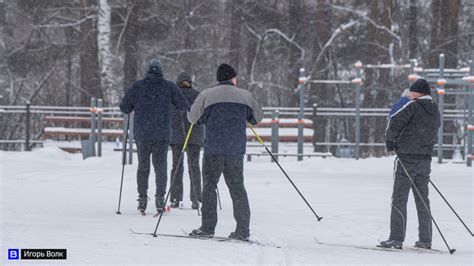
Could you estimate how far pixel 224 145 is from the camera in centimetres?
876

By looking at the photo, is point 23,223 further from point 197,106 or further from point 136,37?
point 136,37

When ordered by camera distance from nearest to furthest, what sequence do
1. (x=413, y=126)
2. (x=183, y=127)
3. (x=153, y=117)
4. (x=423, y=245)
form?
(x=413, y=126), (x=423, y=245), (x=153, y=117), (x=183, y=127)

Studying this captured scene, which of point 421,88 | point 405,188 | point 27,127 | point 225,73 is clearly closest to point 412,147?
point 405,188

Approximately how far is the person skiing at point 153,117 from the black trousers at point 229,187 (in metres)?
1.91

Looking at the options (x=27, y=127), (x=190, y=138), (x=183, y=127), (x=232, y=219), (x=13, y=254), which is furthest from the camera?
(x=27, y=127)

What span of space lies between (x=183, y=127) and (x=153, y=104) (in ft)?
3.00

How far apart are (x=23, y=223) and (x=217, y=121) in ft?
7.97

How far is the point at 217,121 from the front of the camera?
8.79m

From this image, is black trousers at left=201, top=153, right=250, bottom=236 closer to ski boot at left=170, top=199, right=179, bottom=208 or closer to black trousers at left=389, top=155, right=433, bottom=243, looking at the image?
black trousers at left=389, top=155, right=433, bottom=243

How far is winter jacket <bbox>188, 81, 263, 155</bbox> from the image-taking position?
8.77 m

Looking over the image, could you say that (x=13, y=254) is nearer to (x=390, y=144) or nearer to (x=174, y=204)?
(x=390, y=144)

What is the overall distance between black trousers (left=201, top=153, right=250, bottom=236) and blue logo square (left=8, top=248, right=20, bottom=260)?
6.80ft

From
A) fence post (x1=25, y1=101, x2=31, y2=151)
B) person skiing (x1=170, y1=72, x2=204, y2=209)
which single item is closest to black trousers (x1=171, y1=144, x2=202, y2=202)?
person skiing (x1=170, y1=72, x2=204, y2=209)

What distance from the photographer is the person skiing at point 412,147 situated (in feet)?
28.9
